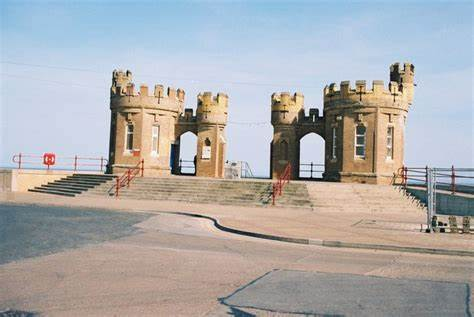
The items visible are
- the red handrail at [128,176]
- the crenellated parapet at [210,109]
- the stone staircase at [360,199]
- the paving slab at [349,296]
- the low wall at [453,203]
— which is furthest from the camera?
the crenellated parapet at [210,109]

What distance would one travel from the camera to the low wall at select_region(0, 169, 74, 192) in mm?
27891

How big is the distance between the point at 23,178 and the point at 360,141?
2007cm

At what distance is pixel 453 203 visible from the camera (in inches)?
794

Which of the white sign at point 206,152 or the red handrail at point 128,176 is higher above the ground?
the white sign at point 206,152

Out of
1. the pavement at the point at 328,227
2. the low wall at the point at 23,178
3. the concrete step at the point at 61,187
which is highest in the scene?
the low wall at the point at 23,178

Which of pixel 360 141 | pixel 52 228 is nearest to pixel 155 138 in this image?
pixel 360 141

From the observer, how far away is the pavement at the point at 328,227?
445 inches

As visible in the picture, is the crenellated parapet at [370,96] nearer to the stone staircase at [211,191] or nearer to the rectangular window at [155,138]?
the stone staircase at [211,191]

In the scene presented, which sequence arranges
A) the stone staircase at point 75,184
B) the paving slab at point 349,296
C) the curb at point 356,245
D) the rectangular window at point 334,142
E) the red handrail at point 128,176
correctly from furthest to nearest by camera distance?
1. the rectangular window at point 334,142
2. the stone staircase at point 75,184
3. the red handrail at point 128,176
4. the curb at point 356,245
5. the paving slab at point 349,296

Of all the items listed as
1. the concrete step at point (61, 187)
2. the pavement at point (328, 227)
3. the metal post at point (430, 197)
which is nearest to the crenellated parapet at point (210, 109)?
the concrete step at point (61, 187)

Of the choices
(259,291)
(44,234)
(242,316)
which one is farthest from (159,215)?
(242,316)

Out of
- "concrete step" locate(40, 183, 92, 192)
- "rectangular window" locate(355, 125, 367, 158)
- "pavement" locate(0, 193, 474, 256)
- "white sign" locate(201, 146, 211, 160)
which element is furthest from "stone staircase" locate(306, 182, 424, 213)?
"concrete step" locate(40, 183, 92, 192)

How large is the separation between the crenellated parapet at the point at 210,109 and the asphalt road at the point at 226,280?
21.0 m

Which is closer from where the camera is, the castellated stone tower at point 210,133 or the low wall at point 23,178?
the low wall at point 23,178
